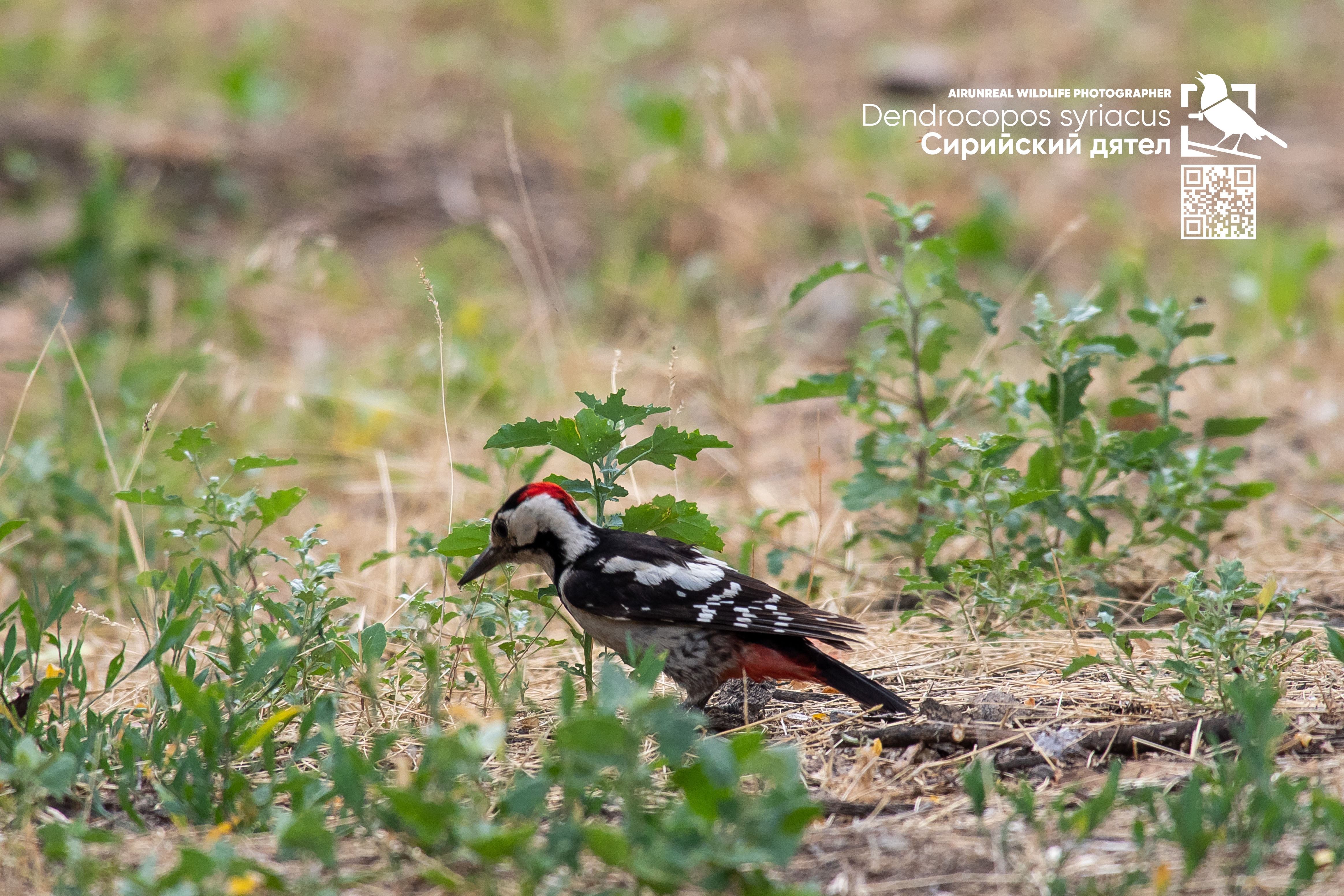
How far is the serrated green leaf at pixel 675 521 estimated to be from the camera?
130 inches

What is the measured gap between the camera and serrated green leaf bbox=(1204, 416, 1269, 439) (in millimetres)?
3818

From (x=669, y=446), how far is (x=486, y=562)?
2.06ft

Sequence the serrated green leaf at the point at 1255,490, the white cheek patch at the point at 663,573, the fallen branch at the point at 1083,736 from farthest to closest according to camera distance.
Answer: the serrated green leaf at the point at 1255,490
the white cheek patch at the point at 663,573
the fallen branch at the point at 1083,736

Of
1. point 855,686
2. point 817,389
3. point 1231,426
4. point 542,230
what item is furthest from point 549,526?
point 542,230

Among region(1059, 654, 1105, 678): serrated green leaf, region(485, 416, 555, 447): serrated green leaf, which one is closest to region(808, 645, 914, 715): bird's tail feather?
region(1059, 654, 1105, 678): serrated green leaf

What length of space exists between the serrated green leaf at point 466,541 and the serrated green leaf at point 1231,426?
2295 mm

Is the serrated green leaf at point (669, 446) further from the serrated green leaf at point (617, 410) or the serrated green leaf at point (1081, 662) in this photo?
the serrated green leaf at point (1081, 662)

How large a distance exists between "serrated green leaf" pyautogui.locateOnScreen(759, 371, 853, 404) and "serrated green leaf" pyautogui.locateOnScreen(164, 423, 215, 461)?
64.8 inches

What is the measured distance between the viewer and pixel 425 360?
16.7 ft

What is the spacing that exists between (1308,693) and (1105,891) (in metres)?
1.31

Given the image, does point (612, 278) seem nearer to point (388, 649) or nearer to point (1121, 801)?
point (388, 649)

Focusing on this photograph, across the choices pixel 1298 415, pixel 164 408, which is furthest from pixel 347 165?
pixel 1298 415

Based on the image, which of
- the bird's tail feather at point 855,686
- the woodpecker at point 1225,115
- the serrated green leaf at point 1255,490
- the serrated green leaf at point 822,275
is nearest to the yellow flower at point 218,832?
the bird's tail feather at point 855,686

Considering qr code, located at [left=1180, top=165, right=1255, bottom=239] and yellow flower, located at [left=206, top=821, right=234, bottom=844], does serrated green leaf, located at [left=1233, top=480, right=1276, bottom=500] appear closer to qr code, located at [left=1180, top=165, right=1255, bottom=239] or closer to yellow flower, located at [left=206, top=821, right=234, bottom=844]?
yellow flower, located at [left=206, top=821, right=234, bottom=844]
